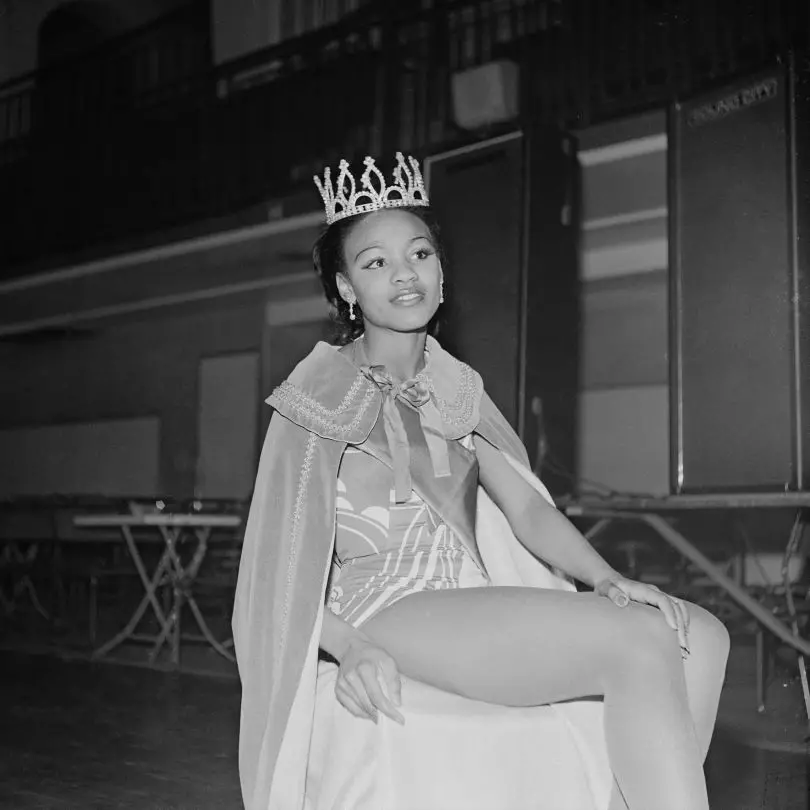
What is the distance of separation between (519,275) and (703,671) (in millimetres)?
3362

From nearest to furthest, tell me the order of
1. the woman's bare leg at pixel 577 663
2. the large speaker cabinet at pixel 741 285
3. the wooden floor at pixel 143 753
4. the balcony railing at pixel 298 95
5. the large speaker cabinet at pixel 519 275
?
1. the woman's bare leg at pixel 577 663
2. the wooden floor at pixel 143 753
3. the large speaker cabinet at pixel 741 285
4. the balcony railing at pixel 298 95
5. the large speaker cabinet at pixel 519 275

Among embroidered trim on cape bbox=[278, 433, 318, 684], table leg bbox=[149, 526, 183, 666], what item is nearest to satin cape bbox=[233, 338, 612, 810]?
embroidered trim on cape bbox=[278, 433, 318, 684]

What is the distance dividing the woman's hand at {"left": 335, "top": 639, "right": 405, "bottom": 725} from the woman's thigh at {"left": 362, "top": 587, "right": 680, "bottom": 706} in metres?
0.04

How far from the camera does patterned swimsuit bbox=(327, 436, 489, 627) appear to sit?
1.30 metres

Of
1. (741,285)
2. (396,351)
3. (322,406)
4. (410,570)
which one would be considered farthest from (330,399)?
(741,285)

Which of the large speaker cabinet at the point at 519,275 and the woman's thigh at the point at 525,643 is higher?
the large speaker cabinet at the point at 519,275

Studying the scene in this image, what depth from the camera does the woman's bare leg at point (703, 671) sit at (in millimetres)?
1120

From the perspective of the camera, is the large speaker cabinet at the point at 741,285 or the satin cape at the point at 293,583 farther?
the large speaker cabinet at the point at 741,285

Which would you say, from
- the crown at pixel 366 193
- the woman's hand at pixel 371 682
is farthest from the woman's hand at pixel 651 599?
the crown at pixel 366 193

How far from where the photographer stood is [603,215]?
572 cm

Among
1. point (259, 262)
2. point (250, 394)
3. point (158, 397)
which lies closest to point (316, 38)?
point (259, 262)

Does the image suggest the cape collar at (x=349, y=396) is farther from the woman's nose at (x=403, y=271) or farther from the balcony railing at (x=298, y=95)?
the balcony railing at (x=298, y=95)

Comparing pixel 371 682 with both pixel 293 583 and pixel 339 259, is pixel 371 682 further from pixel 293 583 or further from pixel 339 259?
pixel 339 259

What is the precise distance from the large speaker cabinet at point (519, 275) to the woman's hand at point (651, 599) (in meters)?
3.07
